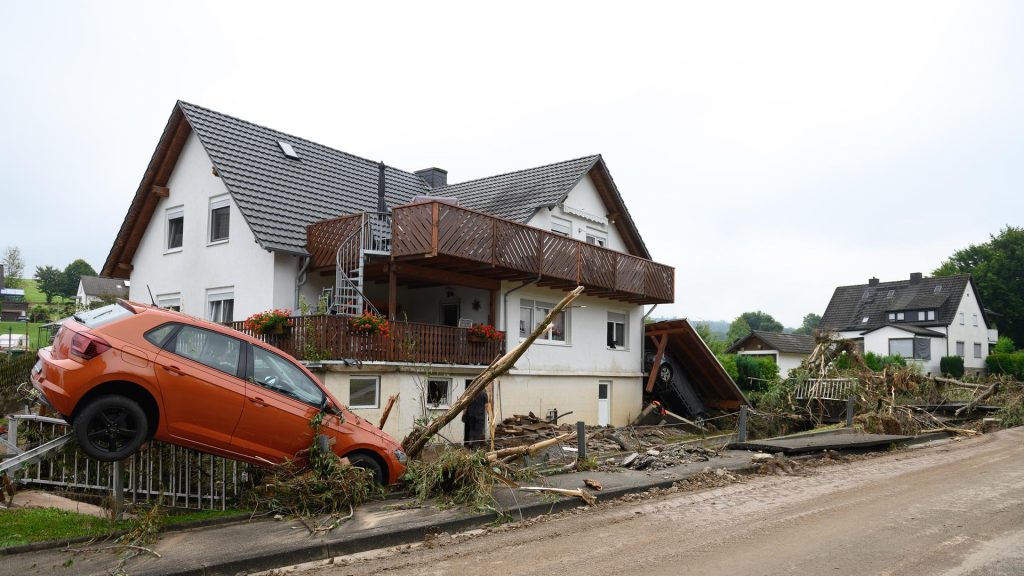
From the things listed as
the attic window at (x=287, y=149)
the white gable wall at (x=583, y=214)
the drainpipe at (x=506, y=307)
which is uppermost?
the attic window at (x=287, y=149)

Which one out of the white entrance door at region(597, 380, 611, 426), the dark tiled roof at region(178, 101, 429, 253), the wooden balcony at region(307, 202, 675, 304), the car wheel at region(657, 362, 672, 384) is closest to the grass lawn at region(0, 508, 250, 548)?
the wooden balcony at region(307, 202, 675, 304)

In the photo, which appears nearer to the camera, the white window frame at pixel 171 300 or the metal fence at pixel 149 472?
the metal fence at pixel 149 472

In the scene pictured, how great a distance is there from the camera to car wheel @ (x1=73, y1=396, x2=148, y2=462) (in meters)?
8.27

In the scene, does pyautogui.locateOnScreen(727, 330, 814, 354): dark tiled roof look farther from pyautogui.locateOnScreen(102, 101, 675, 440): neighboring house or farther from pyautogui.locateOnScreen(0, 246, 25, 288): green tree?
pyautogui.locateOnScreen(0, 246, 25, 288): green tree

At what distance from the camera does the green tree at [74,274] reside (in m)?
98.8

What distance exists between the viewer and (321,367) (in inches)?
658

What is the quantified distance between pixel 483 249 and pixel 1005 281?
73.9 meters

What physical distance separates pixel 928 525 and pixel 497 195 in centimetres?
1891

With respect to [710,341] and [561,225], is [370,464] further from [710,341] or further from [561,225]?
[710,341]

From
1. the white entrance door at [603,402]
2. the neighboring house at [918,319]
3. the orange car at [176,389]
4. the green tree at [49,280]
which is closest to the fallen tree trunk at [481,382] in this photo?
the orange car at [176,389]

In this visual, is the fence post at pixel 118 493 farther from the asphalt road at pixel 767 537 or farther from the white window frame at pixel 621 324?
the white window frame at pixel 621 324

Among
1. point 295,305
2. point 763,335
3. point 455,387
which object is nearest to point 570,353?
point 455,387

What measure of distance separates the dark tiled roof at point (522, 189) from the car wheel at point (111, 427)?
16.1m

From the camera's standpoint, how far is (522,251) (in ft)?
68.2
